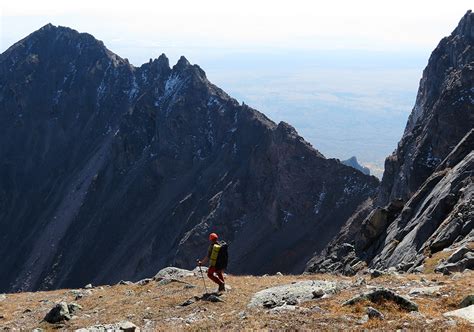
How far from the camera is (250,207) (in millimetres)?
106500

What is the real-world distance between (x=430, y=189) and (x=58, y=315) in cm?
3186

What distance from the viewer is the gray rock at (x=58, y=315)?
27.2 metres

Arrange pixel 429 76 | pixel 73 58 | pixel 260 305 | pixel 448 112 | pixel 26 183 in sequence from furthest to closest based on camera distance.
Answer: pixel 73 58
pixel 26 183
pixel 429 76
pixel 448 112
pixel 260 305

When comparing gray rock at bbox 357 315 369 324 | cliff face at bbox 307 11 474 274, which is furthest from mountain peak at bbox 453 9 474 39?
gray rock at bbox 357 315 369 324

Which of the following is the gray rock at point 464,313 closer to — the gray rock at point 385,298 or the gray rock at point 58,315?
the gray rock at point 385,298

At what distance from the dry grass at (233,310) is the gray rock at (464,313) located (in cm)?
38

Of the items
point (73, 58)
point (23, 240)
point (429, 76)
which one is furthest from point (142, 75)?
point (429, 76)

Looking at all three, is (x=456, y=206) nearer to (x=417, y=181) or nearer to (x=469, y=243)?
(x=469, y=243)

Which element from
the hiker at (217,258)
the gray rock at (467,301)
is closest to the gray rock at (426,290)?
the gray rock at (467,301)

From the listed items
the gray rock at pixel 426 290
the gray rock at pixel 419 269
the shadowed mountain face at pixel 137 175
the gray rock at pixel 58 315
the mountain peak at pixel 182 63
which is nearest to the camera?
the gray rock at pixel 426 290

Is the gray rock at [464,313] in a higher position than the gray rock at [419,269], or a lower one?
→ higher

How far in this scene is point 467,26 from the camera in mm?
83625

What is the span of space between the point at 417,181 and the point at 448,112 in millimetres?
10234

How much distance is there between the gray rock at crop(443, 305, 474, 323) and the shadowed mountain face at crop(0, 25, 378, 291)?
229 ft
